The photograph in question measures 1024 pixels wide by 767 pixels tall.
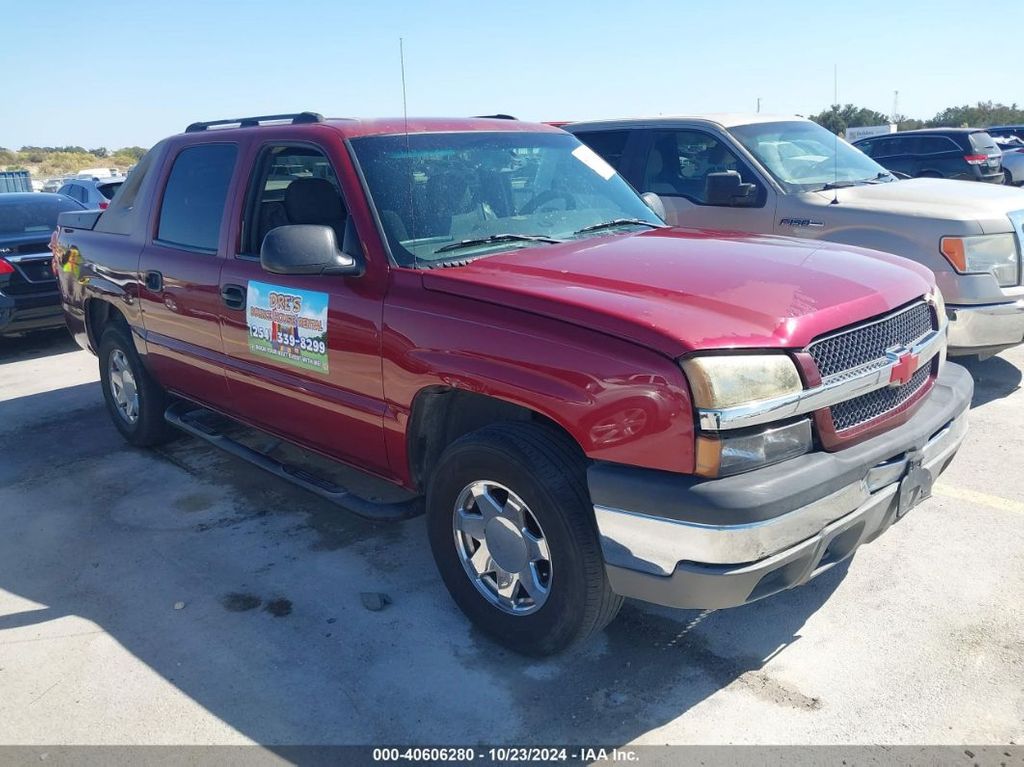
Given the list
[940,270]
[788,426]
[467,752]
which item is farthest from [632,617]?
[940,270]

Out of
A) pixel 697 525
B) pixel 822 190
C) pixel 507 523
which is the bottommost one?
pixel 507 523

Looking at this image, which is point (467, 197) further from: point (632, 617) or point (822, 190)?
point (822, 190)

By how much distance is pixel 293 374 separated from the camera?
12.8 ft

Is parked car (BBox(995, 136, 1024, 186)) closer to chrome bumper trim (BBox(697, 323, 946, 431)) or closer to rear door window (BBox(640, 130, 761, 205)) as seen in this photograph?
rear door window (BBox(640, 130, 761, 205))

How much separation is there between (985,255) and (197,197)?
4.86 m

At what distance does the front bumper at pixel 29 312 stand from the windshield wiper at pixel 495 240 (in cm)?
646

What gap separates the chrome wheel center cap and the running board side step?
62cm

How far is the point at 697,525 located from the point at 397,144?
222cm

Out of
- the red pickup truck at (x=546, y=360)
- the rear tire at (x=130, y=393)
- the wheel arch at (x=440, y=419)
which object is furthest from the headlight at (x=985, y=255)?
the rear tire at (x=130, y=393)

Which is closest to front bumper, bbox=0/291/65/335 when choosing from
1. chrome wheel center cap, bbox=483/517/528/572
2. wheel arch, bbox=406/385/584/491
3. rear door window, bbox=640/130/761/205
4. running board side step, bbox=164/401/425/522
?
running board side step, bbox=164/401/425/522

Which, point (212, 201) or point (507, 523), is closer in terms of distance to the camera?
point (507, 523)

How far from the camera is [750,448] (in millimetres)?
2568

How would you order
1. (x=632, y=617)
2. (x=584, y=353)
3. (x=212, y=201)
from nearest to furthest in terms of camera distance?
(x=584, y=353)
(x=632, y=617)
(x=212, y=201)

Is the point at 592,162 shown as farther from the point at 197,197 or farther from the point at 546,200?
the point at 197,197
